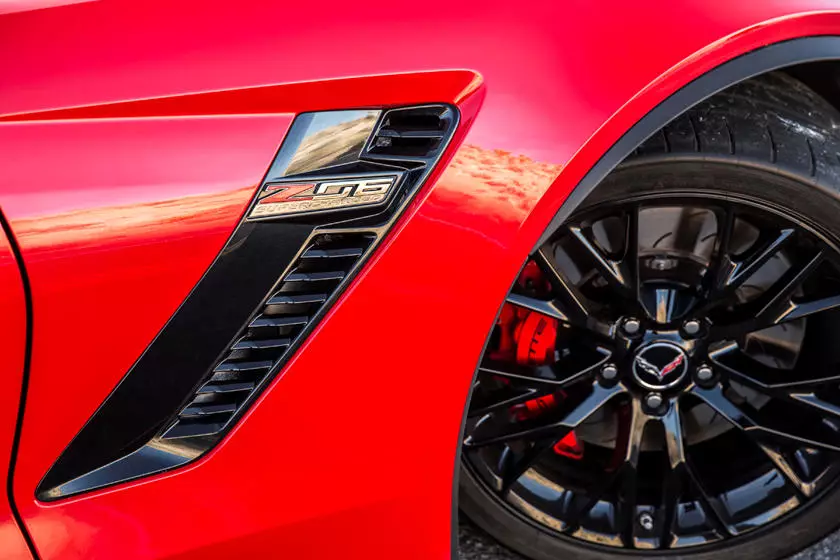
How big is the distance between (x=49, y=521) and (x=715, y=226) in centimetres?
117

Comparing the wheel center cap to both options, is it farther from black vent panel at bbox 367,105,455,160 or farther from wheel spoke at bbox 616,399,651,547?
black vent panel at bbox 367,105,455,160

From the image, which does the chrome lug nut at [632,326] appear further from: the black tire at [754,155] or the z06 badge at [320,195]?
the z06 badge at [320,195]

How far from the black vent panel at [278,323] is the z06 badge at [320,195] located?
42mm

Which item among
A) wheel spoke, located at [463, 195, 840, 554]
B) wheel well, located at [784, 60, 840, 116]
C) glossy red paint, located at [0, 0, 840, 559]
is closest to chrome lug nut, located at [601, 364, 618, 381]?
wheel spoke, located at [463, 195, 840, 554]

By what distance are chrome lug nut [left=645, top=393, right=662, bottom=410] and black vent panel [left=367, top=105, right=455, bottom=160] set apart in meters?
0.72

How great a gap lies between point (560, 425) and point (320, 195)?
0.72 m

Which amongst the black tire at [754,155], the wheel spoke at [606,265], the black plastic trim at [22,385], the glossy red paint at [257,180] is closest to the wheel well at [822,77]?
the black tire at [754,155]

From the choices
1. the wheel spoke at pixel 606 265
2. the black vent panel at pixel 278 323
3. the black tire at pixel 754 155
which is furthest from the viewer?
the wheel spoke at pixel 606 265

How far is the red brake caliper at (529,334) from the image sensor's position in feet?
4.88

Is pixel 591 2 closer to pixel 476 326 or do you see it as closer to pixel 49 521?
pixel 476 326

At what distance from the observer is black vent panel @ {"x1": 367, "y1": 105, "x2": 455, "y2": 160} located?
103 centimetres

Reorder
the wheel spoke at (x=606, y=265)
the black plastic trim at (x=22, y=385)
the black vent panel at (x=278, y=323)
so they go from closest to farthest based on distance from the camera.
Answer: the black plastic trim at (x=22, y=385)
the black vent panel at (x=278, y=323)
the wheel spoke at (x=606, y=265)

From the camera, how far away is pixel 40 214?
925mm

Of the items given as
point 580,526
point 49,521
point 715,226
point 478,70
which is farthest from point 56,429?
point 715,226
